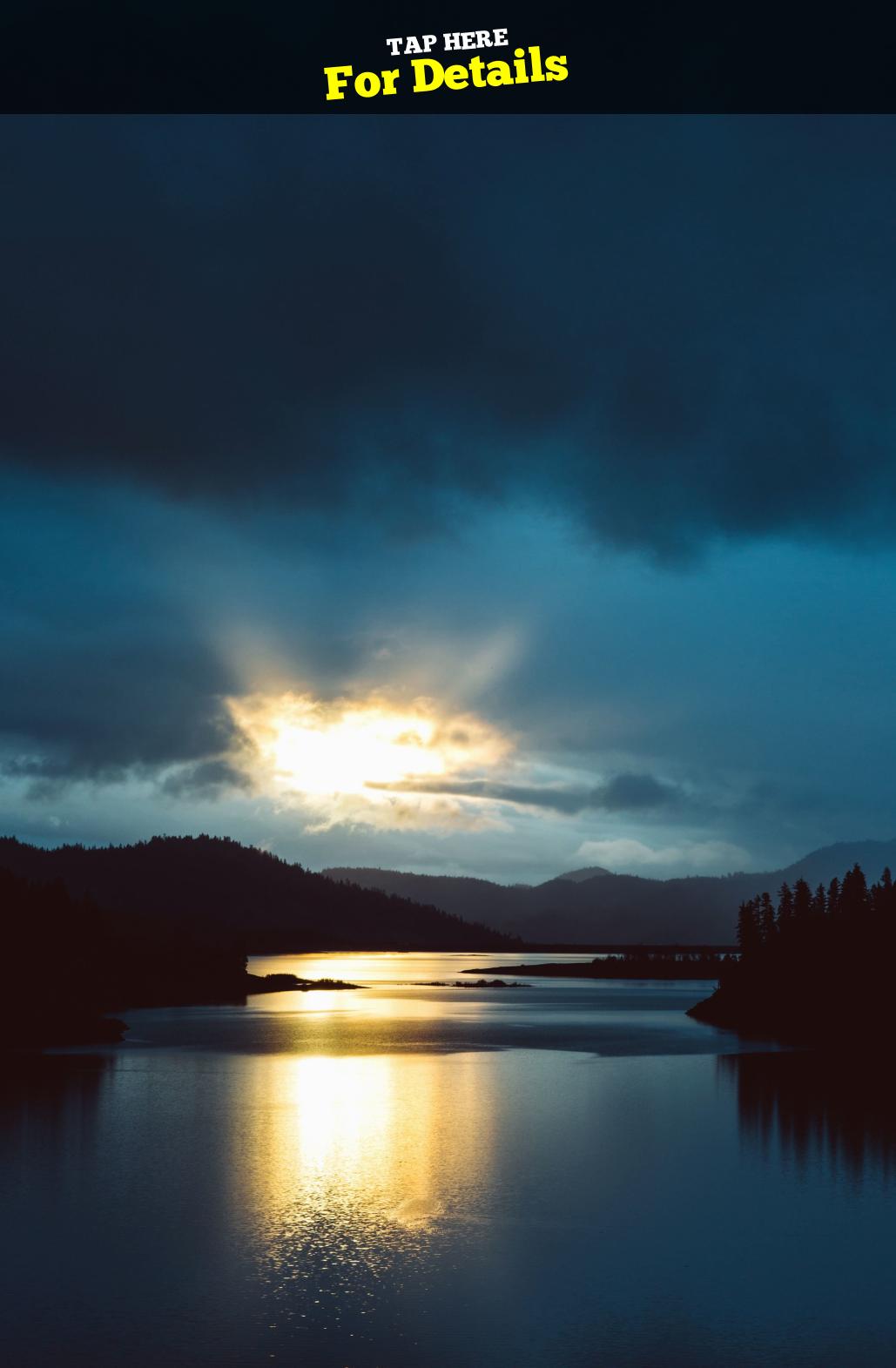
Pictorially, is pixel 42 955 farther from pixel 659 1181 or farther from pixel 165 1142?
pixel 659 1181

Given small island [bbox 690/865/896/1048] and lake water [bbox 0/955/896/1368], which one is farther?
small island [bbox 690/865/896/1048]

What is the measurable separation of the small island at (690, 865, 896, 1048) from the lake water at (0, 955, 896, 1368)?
30.9 metres

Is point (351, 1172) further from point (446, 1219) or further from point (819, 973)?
point (819, 973)

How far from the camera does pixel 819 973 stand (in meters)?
129

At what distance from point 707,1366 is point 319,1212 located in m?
18.9

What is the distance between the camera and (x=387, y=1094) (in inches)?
3120

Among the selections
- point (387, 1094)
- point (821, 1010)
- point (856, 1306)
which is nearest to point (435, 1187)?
point (856, 1306)

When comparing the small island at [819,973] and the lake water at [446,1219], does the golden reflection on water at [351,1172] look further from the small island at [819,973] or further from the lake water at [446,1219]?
the small island at [819,973]

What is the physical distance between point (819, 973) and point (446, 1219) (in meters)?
94.8

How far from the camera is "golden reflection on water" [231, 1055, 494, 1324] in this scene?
36.5m

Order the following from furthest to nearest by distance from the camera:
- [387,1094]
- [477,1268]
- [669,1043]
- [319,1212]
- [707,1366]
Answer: [669,1043] < [387,1094] < [319,1212] < [477,1268] < [707,1366]

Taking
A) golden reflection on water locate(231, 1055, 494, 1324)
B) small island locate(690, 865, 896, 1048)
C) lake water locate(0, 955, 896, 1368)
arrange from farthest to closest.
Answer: small island locate(690, 865, 896, 1048) → golden reflection on water locate(231, 1055, 494, 1324) → lake water locate(0, 955, 896, 1368)

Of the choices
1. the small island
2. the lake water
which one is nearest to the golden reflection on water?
the lake water

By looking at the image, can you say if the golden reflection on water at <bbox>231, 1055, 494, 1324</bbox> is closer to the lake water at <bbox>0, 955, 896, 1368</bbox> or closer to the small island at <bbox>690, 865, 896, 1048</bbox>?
the lake water at <bbox>0, 955, 896, 1368</bbox>
